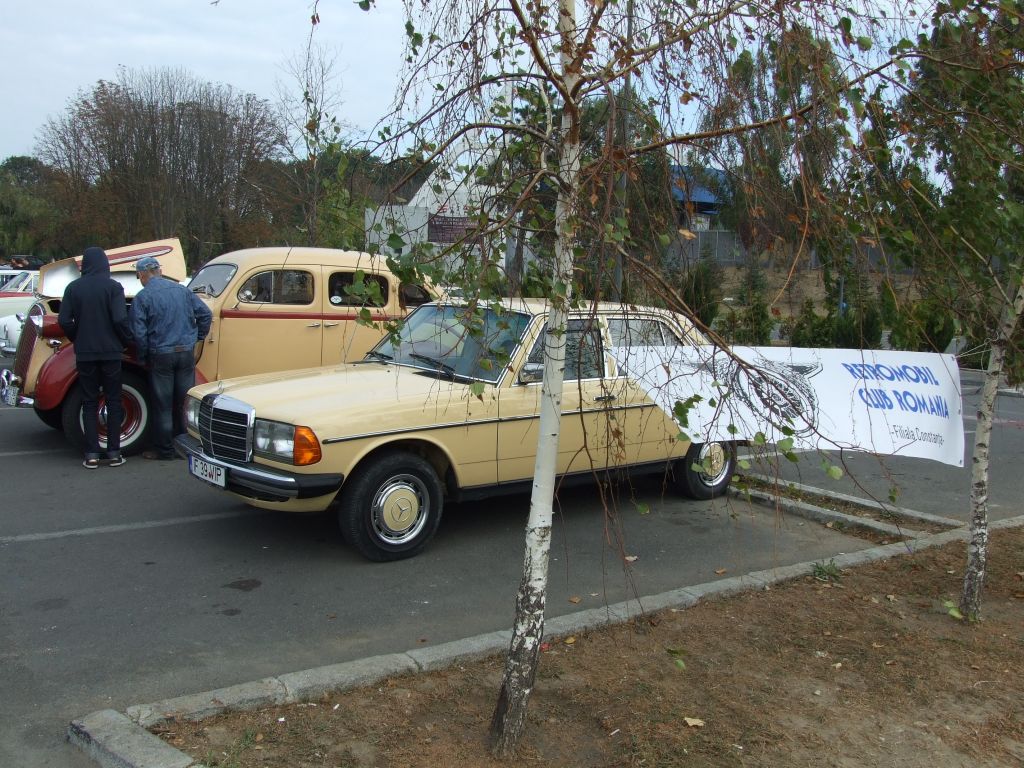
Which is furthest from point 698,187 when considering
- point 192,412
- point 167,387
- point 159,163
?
point 159,163

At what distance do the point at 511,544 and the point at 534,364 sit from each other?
4.36ft

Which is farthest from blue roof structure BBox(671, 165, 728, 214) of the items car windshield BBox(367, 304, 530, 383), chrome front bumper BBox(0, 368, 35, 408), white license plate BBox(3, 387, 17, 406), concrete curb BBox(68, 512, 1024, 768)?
white license plate BBox(3, 387, 17, 406)

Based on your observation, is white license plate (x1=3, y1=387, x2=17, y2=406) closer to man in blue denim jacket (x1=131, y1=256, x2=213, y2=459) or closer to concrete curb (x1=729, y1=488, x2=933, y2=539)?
man in blue denim jacket (x1=131, y1=256, x2=213, y2=459)

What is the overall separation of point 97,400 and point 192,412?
2.43 metres

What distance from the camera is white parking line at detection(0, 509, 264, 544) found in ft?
20.8

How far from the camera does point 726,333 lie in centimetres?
364

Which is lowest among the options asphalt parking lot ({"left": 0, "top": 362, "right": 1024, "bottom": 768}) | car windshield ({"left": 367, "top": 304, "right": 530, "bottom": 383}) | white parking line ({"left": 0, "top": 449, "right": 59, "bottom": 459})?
asphalt parking lot ({"left": 0, "top": 362, "right": 1024, "bottom": 768})

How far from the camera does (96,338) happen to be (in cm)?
815

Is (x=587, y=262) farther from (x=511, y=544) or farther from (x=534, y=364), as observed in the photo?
(x=511, y=544)

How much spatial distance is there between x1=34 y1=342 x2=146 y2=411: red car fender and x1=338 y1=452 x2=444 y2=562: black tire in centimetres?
399

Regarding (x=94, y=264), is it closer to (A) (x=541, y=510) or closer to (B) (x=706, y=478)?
(B) (x=706, y=478)

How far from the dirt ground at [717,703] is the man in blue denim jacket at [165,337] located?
17.9ft

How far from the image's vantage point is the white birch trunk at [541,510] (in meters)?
3.43

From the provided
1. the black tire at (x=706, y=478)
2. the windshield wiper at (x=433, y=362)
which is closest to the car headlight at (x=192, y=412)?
the windshield wiper at (x=433, y=362)
